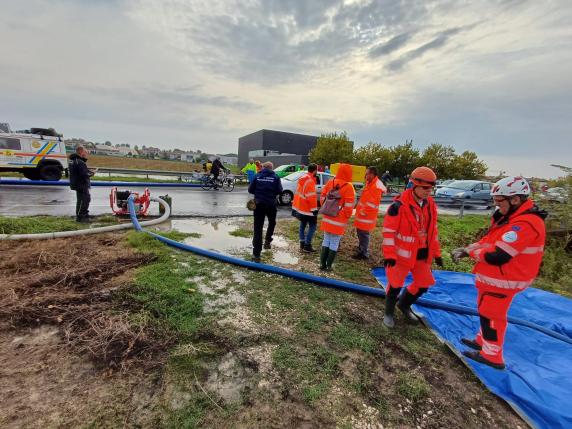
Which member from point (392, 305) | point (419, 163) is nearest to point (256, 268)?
point (392, 305)

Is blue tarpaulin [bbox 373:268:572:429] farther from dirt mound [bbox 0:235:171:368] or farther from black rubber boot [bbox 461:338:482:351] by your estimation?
dirt mound [bbox 0:235:171:368]

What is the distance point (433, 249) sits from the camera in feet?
11.2

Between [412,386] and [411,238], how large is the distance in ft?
4.71

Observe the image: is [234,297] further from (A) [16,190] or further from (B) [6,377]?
(A) [16,190]

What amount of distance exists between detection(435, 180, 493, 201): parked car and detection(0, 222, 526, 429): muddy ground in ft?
57.3

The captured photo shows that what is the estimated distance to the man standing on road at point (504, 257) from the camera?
8.34 feet

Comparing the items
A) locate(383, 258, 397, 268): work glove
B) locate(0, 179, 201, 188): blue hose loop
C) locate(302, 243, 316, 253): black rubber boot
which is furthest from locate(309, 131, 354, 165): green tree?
locate(383, 258, 397, 268): work glove

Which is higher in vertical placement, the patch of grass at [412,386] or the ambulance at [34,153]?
the ambulance at [34,153]

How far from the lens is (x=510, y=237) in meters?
2.54

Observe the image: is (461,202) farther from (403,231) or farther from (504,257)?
(504,257)

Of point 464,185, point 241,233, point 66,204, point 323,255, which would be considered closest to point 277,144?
point 464,185

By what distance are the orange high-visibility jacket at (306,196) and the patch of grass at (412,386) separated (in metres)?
3.57

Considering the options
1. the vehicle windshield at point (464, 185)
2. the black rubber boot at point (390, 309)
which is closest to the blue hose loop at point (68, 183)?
the black rubber boot at point (390, 309)

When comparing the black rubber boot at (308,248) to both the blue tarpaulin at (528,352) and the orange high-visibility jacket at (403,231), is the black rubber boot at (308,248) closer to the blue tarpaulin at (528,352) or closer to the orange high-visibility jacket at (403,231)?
the blue tarpaulin at (528,352)
